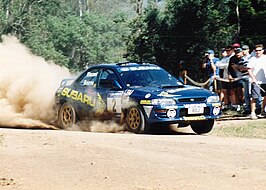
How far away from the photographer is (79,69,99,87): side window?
15.3 m

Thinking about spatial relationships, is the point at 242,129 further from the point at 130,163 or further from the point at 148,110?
the point at 130,163

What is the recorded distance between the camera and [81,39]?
71625mm

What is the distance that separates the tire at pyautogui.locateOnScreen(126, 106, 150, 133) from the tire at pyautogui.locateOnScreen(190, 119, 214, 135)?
47.0 inches

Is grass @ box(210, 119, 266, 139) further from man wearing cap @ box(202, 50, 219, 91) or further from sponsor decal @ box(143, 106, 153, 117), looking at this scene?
man wearing cap @ box(202, 50, 219, 91)

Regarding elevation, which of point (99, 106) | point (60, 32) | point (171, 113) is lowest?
point (171, 113)

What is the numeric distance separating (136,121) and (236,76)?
4899 mm

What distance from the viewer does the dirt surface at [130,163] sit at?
317 inches

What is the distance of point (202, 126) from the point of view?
47.8 feet

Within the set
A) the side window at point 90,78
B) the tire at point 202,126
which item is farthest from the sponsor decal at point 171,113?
the side window at point 90,78

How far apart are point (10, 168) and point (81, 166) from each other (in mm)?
914

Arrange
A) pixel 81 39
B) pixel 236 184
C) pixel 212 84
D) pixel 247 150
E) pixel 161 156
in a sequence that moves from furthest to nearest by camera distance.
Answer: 1. pixel 81 39
2. pixel 212 84
3. pixel 247 150
4. pixel 161 156
5. pixel 236 184

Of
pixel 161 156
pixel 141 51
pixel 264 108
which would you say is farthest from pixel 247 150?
pixel 141 51

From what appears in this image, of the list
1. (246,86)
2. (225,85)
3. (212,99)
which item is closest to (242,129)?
(212,99)

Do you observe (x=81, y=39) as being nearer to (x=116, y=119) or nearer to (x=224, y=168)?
(x=116, y=119)
